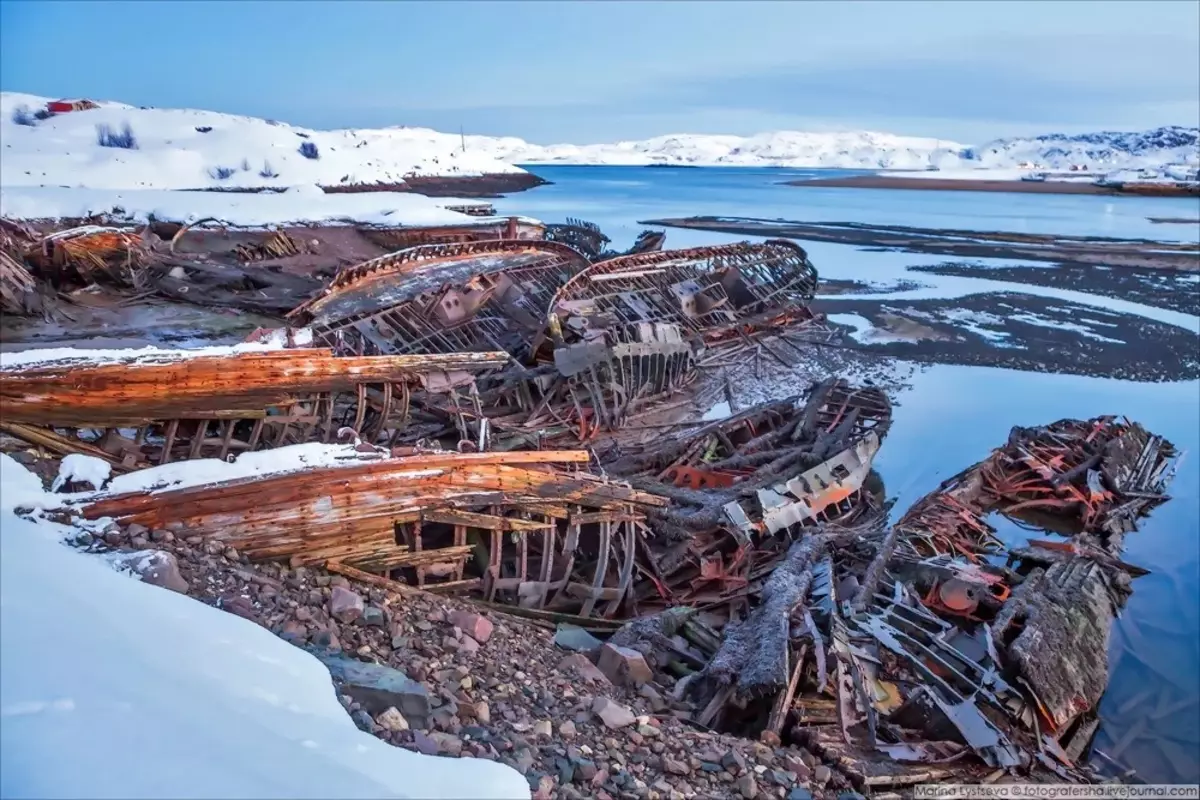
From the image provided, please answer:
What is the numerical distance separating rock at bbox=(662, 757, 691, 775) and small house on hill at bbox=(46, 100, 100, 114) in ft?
227

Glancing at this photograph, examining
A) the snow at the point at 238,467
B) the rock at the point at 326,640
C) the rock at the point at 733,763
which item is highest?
the snow at the point at 238,467

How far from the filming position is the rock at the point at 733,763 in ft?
15.0

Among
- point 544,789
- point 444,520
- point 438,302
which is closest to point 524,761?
point 544,789

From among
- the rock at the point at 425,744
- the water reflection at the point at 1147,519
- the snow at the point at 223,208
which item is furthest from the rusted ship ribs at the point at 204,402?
the snow at the point at 223,208

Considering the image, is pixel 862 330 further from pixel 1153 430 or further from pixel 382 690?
pixel 382 690

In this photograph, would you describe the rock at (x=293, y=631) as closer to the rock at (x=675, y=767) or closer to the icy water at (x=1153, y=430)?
the rock at (x=675, y=767)

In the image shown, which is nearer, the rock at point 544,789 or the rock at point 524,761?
the rock at point 544,789

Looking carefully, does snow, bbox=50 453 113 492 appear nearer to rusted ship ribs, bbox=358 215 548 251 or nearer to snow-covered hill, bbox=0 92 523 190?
rusted ship ribs, bbox=358 215 548 251

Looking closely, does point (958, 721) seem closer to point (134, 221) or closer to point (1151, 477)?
point (1151, 477)

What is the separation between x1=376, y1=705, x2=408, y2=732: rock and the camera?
399 cm

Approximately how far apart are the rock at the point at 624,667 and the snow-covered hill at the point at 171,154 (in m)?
38.5

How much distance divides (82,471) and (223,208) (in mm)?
27593

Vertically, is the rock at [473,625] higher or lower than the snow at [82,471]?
lower

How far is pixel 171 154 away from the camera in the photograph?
48094 mm
